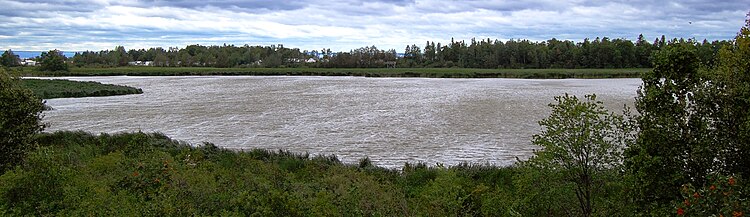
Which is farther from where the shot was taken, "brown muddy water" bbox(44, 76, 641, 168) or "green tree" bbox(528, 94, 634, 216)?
"brown muddy water" bbox(44, 76, 641, 168)

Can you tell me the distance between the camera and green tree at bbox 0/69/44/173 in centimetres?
1261

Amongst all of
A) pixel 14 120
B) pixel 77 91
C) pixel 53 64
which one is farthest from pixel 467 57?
pixel 14 120

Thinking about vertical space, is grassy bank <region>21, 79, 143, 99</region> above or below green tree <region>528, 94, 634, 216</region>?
below

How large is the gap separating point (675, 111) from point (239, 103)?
1481 inches

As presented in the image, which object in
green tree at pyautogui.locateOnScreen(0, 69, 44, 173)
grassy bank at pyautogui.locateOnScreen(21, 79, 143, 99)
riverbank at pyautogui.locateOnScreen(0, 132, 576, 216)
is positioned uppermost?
green tree at pyautogui.locateOnScreen(0, 69, 44, 173)

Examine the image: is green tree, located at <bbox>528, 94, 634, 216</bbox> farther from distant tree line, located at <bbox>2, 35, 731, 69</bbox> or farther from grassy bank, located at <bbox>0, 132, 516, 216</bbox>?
distant tree line, located at <bbox>2, 35, 731, 69</bbox>

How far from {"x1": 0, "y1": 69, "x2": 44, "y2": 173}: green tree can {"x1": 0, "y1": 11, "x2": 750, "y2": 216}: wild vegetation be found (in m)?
0.03

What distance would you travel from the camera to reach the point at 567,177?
33.5ft

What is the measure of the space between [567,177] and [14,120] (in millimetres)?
11078

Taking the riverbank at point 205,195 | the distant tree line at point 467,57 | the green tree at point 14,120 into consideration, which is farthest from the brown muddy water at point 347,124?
the distant tree line at point 467,57

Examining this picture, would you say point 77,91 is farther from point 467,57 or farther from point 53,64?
point 467,57

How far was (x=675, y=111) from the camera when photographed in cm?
852

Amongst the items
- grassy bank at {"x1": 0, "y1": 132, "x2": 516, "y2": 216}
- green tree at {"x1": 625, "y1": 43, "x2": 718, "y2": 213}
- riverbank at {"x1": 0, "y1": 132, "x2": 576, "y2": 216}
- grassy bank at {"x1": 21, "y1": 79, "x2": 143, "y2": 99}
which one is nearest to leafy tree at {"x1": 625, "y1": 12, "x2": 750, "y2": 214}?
green tree at {"x1": 625, "y1": 43, "x2": 718, "y2": 213}

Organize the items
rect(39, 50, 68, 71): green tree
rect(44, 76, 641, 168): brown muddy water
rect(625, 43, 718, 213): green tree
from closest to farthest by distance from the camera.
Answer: rect(625, 43, 718, 213): green tree → rect(44, 76, 641, 168): brown muddy water → rect(39, 50, 68, 71): green tree
